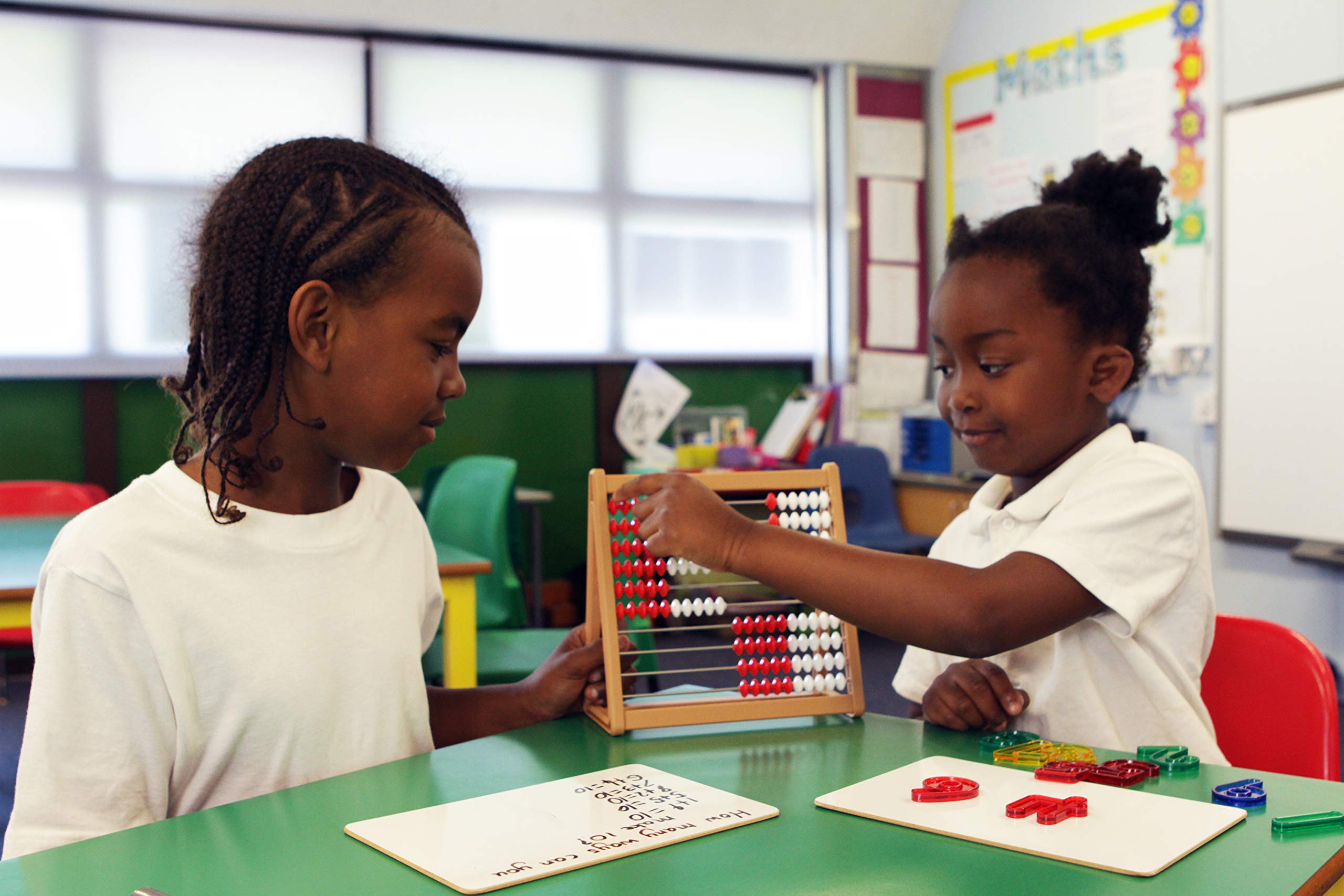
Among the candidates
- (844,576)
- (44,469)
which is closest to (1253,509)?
(844,576)

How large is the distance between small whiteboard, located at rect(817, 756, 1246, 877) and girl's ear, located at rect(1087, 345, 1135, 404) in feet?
1.82

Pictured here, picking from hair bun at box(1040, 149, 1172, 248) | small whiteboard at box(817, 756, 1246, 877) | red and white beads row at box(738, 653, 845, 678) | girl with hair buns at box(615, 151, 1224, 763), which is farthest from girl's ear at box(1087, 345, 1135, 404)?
small whiteboard at box(817, 756, 1246, 877)

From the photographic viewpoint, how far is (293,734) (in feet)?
3.70

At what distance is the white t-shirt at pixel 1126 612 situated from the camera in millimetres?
1199

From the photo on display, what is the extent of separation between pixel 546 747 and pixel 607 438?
168 inches

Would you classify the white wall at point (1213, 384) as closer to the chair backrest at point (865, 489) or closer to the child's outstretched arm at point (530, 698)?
the chair backrest at point (865, 489)

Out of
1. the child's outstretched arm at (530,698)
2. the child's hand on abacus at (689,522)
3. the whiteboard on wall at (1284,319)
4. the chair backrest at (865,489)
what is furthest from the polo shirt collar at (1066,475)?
the chair backrest at (865,489)

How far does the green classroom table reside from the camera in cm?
78

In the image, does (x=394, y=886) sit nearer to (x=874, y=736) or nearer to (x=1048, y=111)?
(x=874, y=736)

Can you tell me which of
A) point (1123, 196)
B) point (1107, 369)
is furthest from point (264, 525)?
point (1123, 196)

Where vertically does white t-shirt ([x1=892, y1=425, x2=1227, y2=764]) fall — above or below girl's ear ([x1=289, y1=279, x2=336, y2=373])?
below

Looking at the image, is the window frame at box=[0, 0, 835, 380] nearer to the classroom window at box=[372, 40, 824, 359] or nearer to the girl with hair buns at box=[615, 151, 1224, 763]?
the classroom window at box=[372, 40, 824, 359]

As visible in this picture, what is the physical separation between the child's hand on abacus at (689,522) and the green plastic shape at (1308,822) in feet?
1.68

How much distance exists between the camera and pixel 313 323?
43.1 inches
